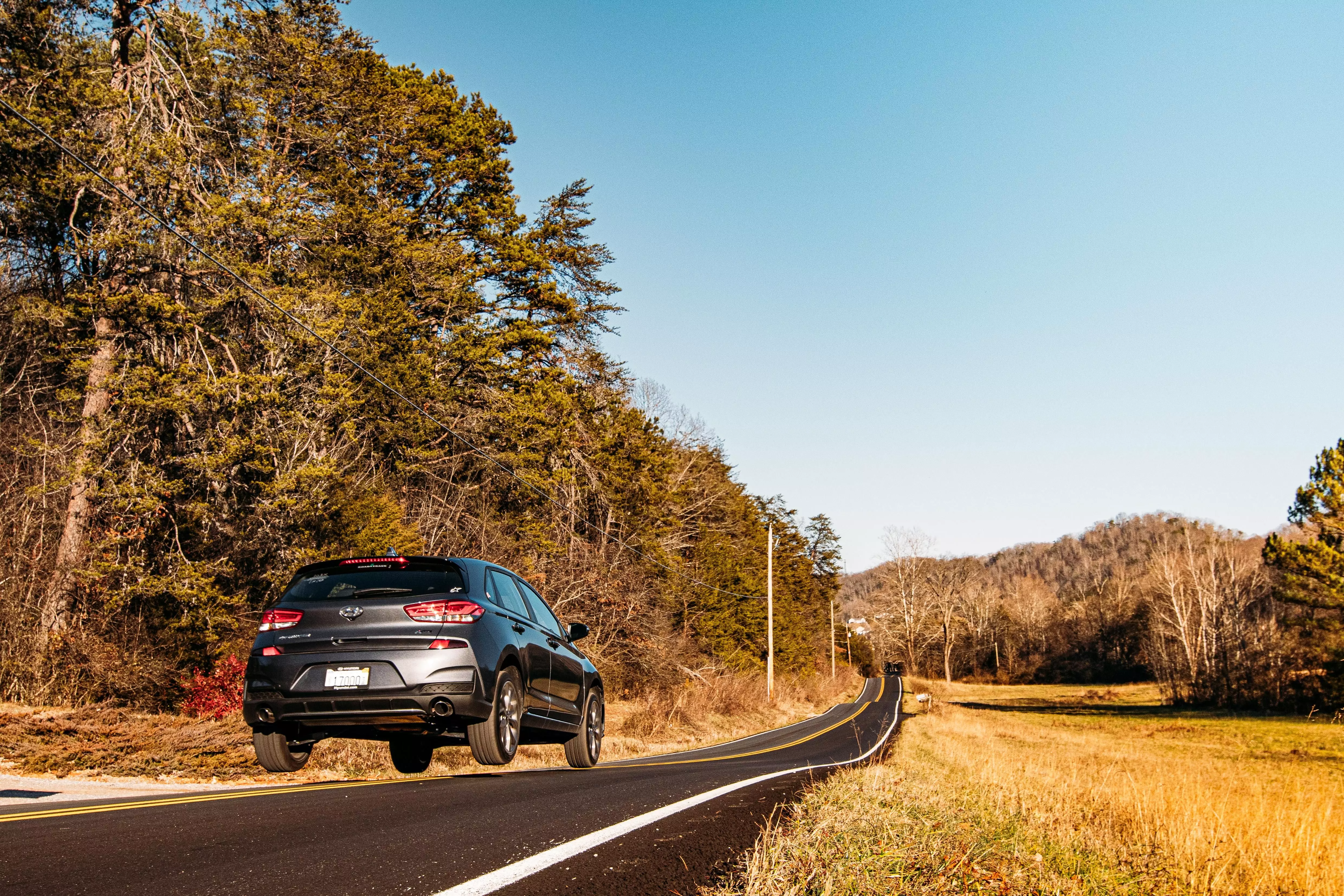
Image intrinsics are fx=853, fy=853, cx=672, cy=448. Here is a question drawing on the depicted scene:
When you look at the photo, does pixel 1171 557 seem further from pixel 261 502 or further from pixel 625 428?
pixel 261 502

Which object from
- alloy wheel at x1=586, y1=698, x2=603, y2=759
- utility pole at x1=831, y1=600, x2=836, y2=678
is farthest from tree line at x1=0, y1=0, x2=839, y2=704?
utility pole at x1=831, y1=600, x2=836, y2=678

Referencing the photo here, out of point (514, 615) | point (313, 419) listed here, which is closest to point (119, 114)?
point (313, 419)

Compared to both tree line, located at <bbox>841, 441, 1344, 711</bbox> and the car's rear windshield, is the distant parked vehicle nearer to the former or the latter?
the car's rear windshield

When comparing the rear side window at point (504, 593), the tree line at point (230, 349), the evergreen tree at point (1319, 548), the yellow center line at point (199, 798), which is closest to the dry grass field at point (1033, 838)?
the rear side window at point (504, 593)

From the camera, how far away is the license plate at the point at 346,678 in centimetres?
645

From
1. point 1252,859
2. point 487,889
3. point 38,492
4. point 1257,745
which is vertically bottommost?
point 1257,745

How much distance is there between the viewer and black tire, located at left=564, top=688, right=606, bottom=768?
31.7ft

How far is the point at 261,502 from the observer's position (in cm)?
1728

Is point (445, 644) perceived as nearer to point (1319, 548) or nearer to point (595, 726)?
point (595, 726)

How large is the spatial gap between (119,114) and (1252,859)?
806 inches

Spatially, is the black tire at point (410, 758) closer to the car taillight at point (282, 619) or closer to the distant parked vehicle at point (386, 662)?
the distant parked vehicle at point (386, 662)

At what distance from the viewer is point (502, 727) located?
23.1 ft

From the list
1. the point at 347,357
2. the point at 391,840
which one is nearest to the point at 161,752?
the point at 391,840

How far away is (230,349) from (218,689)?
7.04 m
